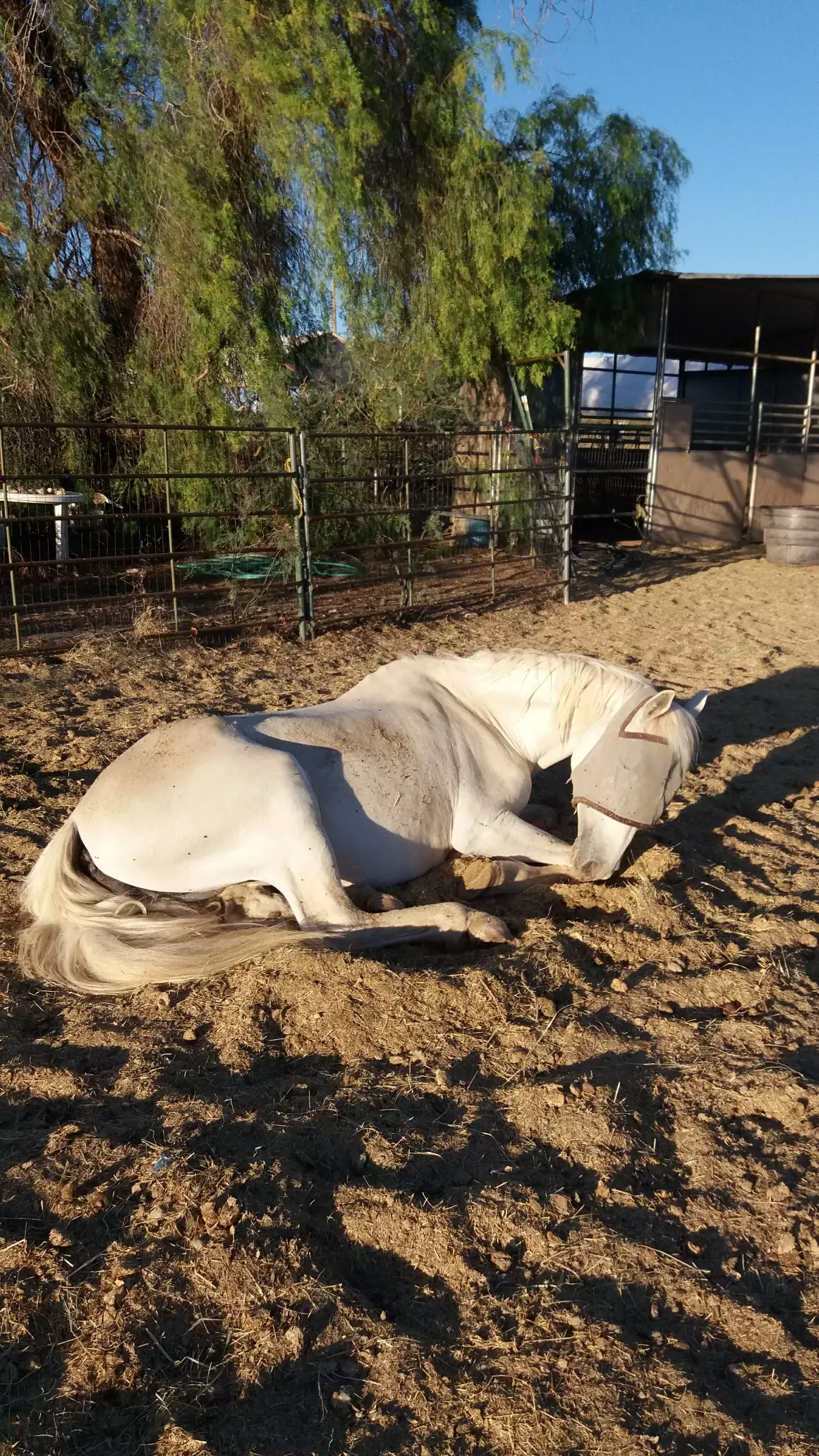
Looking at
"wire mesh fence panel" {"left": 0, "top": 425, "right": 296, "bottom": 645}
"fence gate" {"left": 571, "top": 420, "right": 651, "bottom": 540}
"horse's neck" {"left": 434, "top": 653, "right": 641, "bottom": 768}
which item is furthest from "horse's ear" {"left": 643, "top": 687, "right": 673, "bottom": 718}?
"fence gate" {"left": 571, "top": 420, "right": 651, "bottom": 540}

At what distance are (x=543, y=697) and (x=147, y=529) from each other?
9.10 metres

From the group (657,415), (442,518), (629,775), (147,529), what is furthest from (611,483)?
(629,775)

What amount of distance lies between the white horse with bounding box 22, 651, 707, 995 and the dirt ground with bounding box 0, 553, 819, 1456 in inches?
6.7

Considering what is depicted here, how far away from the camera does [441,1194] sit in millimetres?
1999

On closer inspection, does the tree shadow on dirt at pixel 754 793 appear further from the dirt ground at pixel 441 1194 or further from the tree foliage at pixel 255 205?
the tree foliage at pixel 255 205

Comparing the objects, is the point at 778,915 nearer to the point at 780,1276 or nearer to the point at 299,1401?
the point at 780,1276

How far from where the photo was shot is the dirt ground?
1.54 m

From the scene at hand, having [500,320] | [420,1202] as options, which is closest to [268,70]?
[500,320]

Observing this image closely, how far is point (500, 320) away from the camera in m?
11.5

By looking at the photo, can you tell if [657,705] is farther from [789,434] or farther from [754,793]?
[789,434]

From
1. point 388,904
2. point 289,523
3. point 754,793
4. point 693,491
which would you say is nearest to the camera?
point 388,904

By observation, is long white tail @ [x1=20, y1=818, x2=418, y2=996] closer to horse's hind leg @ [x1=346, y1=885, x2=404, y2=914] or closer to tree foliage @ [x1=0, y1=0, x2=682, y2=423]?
horse's hind leg @ [x1=346, y1=885, x2=404, y2=914]

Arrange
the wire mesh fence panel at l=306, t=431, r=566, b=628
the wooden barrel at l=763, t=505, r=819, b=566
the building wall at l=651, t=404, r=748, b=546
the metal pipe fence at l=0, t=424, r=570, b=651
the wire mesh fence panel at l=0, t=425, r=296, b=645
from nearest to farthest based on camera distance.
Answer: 1. the wire mesh fence panel at l=0, t=425, r=296, b=645
2. the metal pipe fence at l=0, t=424, r=570, b=651
3. the wire mesh fence panel at l=306, t=431, r=566, b=628
4. the wooden barrel at l=763, t=505, r=819, b=566
5. the building wall at l=651, t=404, r=748, b=546

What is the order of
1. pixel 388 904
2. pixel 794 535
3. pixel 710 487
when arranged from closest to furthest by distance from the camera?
1. pixel 388 904
2. pixel 794 535
3. pixel 710 487
